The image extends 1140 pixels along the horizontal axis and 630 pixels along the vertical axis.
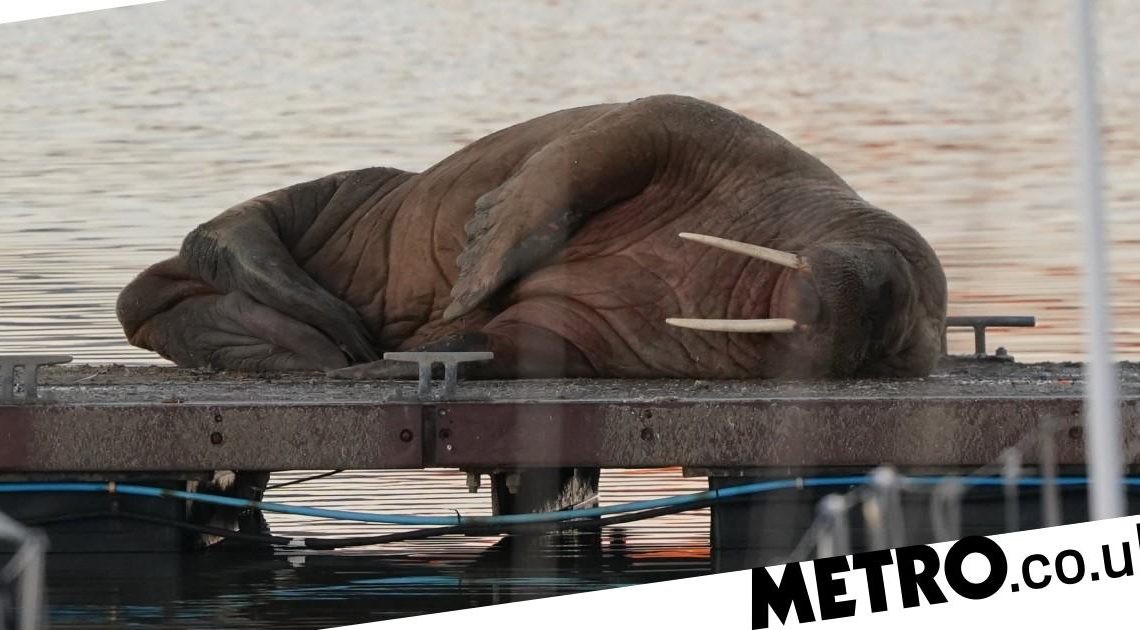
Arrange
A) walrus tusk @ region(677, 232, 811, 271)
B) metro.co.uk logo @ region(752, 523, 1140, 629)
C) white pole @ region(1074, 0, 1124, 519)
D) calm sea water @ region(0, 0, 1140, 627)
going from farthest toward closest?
walrus tusk @ region(677, 232, 811, 271) < calm sea water @ region(0, 0, 1140, 627) < metro.co.uk logo @ region(752, 523, 1140, 629) < white pole @ region(1074, 0, 1124, 519)

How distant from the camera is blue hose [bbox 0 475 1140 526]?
147 inches

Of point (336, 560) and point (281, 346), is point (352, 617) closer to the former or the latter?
point (336, 560)

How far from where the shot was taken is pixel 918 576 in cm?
222

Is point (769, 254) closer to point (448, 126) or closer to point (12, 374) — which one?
point (448, 126)

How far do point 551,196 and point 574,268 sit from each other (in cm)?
27

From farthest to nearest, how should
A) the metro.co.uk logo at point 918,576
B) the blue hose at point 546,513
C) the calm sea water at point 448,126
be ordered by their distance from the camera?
the blue hose at point 546,513, the calm sea water at point 448,126, the metro.co.uk logo at point 918,576

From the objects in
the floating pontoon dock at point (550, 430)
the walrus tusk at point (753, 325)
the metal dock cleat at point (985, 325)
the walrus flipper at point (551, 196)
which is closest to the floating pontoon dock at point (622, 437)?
the floating pontoon dock at point (550, 430)

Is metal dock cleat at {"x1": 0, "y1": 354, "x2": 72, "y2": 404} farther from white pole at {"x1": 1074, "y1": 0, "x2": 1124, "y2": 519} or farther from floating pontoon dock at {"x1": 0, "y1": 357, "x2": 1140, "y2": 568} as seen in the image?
white pole at {"x1": 1074, "y1": 0, "x2": 1124, "y2": 519}

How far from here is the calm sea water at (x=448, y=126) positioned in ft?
10.1

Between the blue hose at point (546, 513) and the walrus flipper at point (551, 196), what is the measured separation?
3.58ft

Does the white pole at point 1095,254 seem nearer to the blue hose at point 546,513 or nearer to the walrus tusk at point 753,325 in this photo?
the blue hose at point 546,513

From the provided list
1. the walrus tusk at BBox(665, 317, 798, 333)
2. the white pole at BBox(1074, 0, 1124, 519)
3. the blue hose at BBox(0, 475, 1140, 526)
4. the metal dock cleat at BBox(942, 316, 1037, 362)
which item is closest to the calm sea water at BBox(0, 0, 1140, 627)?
the metal dock cleat at BBox(942, 316, 1037, 362)

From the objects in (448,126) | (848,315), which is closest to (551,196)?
(448,126)

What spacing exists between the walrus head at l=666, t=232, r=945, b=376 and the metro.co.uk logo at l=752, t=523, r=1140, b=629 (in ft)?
7.40
